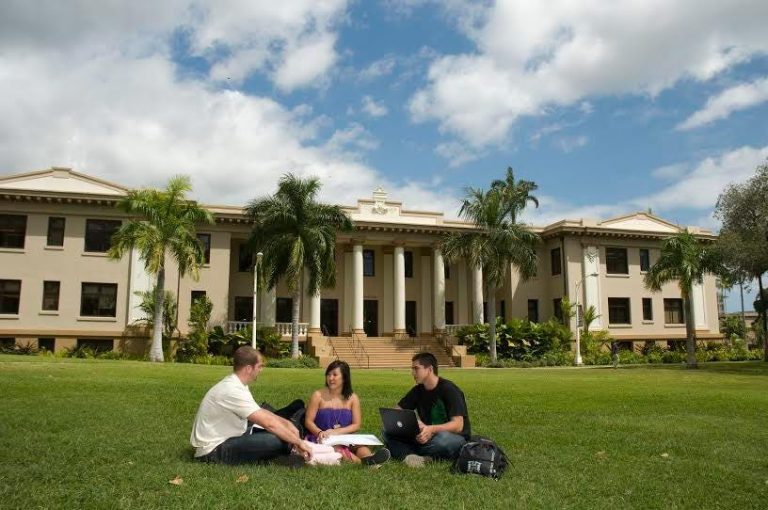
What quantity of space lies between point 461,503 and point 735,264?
29.7 metres

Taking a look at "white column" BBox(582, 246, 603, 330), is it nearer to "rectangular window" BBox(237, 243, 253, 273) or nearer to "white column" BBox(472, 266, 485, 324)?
"white column" BBox(472, 266, 485, 324)

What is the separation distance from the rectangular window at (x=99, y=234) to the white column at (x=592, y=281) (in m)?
27.7

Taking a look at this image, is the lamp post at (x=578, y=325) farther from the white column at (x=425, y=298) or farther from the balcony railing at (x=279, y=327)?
the balcony railing at (x=279, y=327)

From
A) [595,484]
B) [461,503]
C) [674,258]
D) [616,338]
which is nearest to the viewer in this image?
[461,503]

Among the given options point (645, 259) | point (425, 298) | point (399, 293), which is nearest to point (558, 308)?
point (645, 259)

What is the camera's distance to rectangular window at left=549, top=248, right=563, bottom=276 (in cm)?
4259

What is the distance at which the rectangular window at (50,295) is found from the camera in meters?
34.2

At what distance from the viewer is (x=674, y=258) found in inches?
1286

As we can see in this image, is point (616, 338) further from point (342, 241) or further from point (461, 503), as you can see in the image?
point (461, 503)

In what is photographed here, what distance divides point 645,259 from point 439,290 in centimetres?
1509

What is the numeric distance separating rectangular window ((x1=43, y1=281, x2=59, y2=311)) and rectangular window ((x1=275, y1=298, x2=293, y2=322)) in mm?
11664

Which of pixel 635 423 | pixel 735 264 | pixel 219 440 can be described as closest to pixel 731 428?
pixel 635 423

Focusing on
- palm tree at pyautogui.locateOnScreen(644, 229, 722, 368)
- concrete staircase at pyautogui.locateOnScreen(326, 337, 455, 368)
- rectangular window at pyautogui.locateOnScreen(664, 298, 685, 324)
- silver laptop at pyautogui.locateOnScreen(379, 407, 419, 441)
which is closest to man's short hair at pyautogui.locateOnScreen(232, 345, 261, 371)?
silver laptop at pyautogui.locateOnScreen(379, 407, 419, 441)

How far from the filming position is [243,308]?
3831cm
